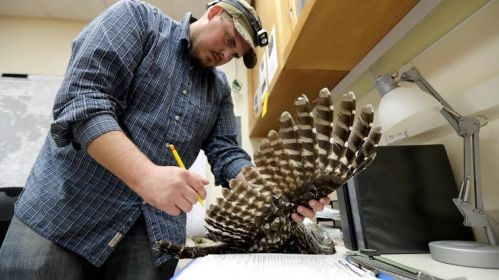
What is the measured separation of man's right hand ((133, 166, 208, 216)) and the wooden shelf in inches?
21.1

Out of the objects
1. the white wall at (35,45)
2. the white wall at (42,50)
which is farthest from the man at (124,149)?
the white wall at (35,45)

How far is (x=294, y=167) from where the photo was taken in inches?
21.0

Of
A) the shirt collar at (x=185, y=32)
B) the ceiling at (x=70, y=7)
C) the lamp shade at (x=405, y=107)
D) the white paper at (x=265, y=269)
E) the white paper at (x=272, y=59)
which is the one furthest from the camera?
the ceiling at (x=70, y=7)

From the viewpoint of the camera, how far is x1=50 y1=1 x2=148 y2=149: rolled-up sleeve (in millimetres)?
547

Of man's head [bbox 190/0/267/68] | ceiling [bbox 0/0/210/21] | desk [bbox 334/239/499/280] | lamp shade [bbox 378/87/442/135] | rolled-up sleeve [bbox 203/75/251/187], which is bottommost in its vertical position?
desk [bbox 334/239/499/280]

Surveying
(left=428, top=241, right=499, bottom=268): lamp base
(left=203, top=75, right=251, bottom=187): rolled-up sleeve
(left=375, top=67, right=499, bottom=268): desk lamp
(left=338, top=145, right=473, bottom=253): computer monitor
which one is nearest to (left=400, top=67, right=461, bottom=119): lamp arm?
(left=375, top=67, right=499, bottom=268): desk lamp

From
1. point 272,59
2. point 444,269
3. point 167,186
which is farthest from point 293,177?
point 272,59

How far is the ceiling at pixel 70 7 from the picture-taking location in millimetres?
2041

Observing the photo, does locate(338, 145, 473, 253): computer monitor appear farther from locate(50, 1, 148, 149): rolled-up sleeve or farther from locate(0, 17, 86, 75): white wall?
locate(0, 17, 86, 75): white wall

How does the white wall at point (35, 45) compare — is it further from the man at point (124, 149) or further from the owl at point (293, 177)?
the owl at point (293, 177)

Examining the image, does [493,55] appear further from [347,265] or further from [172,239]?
[172,239]

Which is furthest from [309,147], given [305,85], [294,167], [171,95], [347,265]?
[305,85]

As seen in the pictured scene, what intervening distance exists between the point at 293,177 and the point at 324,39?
1.74ft

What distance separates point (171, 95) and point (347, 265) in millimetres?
608
